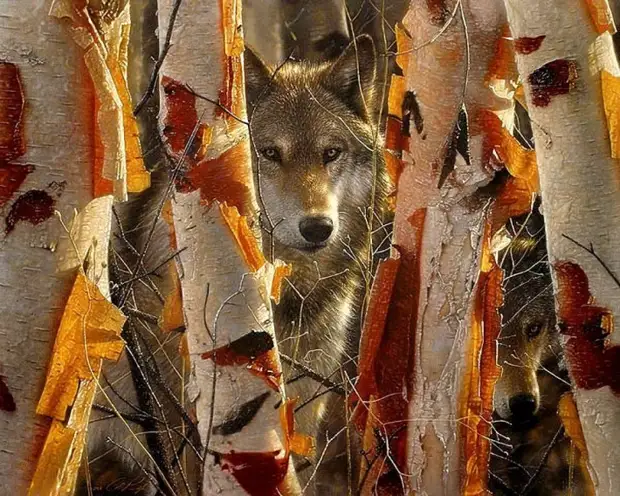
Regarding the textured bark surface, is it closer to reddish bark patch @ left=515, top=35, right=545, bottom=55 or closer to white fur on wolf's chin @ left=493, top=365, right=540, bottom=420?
reddish bark patch @ left=515, top=35, right=545, bottom=55

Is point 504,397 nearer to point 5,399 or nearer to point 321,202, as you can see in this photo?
point 321,202

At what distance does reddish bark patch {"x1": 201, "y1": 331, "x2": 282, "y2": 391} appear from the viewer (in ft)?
7.23

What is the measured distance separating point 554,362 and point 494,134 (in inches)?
113

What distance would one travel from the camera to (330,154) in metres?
4.23

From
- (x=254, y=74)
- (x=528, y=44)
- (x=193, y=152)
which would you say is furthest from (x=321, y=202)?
(x=528, y=44)

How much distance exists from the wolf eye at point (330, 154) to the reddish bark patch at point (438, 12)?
191 centimetres

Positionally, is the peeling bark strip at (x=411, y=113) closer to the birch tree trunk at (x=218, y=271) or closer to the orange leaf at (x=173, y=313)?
the birch tree trunk at (x=218, y=271)

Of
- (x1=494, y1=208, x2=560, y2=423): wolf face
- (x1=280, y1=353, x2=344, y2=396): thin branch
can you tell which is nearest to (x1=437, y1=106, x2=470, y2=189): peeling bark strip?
(x1=280, y1=353, x2=344, y2=396): thin branch

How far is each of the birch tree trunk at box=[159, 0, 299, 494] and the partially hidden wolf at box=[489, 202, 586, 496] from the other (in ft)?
7.47

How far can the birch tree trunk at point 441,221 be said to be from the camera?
230cm

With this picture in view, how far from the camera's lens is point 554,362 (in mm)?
4887

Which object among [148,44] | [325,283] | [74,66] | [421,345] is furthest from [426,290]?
[148,44]

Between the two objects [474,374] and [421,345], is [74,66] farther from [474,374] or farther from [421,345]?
[474,374]

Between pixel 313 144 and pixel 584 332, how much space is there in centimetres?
228
